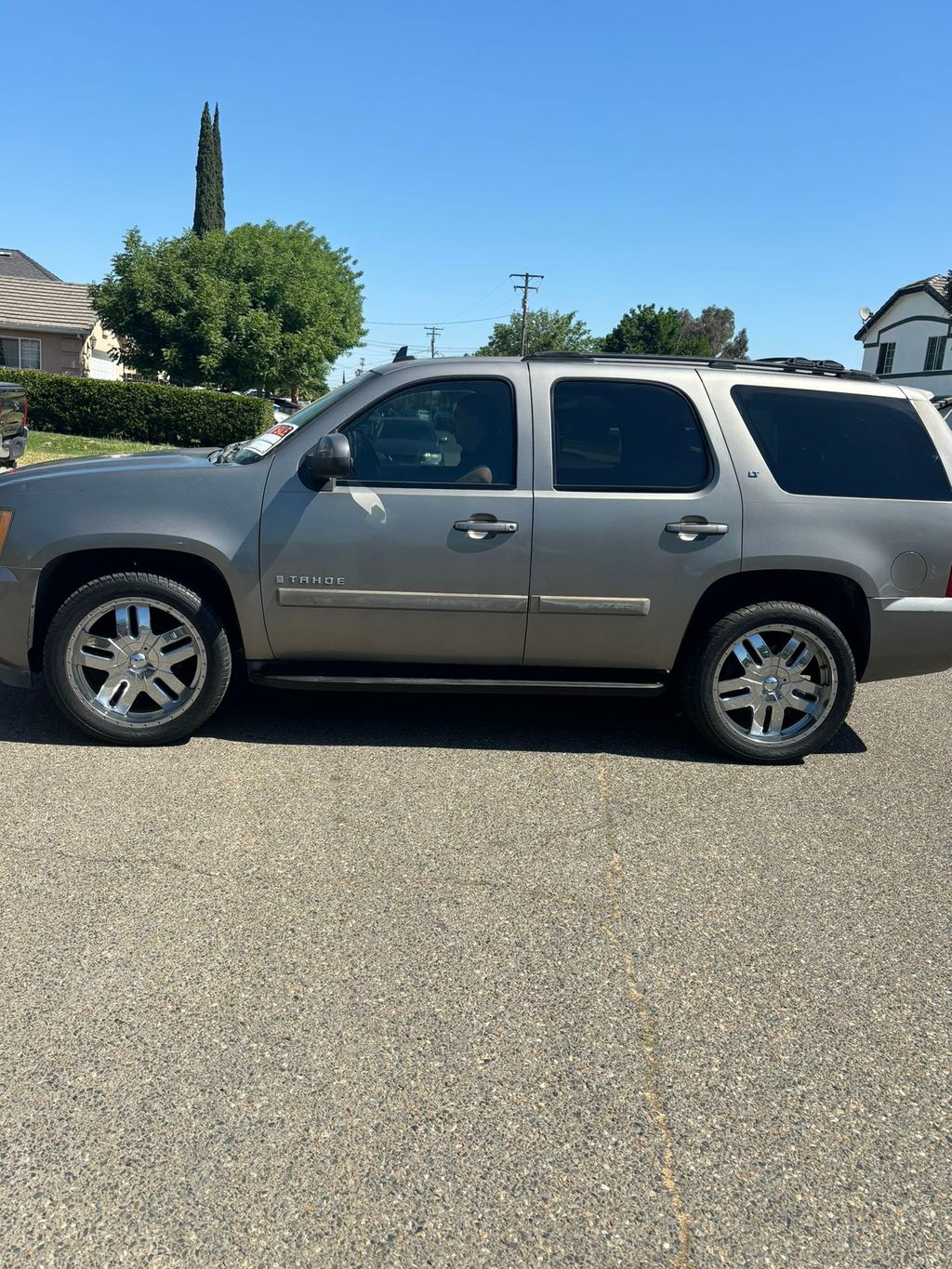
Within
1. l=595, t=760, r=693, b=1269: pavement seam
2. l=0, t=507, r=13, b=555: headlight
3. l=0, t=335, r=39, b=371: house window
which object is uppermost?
l=0, t=335, r=39, b=371: house window

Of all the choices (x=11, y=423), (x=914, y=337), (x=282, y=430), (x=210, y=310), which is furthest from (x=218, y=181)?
(x=282, y=430)

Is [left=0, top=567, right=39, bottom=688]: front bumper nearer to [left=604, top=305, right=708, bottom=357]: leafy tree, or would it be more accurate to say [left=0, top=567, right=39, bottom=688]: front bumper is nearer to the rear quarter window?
the rear quarter window

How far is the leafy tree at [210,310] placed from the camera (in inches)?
1368

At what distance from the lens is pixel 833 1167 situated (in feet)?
7.70

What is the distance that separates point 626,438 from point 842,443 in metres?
1.07

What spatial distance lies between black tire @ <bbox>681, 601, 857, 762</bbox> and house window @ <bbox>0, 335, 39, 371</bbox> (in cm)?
4149

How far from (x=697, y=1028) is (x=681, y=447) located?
113 inches

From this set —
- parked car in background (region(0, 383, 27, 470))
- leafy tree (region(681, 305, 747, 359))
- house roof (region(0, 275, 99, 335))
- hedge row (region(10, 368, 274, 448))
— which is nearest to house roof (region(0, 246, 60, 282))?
house roof (region(0, 275, 99, 335))

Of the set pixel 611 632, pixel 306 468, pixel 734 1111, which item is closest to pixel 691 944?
pixel 734 1111

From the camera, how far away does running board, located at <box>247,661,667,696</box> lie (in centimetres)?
480

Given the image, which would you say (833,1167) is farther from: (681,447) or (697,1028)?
(681,447)

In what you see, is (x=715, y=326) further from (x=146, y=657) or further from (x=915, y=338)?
(x=146, y=657)

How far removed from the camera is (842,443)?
4934mm

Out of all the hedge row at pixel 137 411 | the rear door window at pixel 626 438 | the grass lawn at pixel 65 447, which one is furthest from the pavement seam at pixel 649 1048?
the hedge row at pixel 137 411
